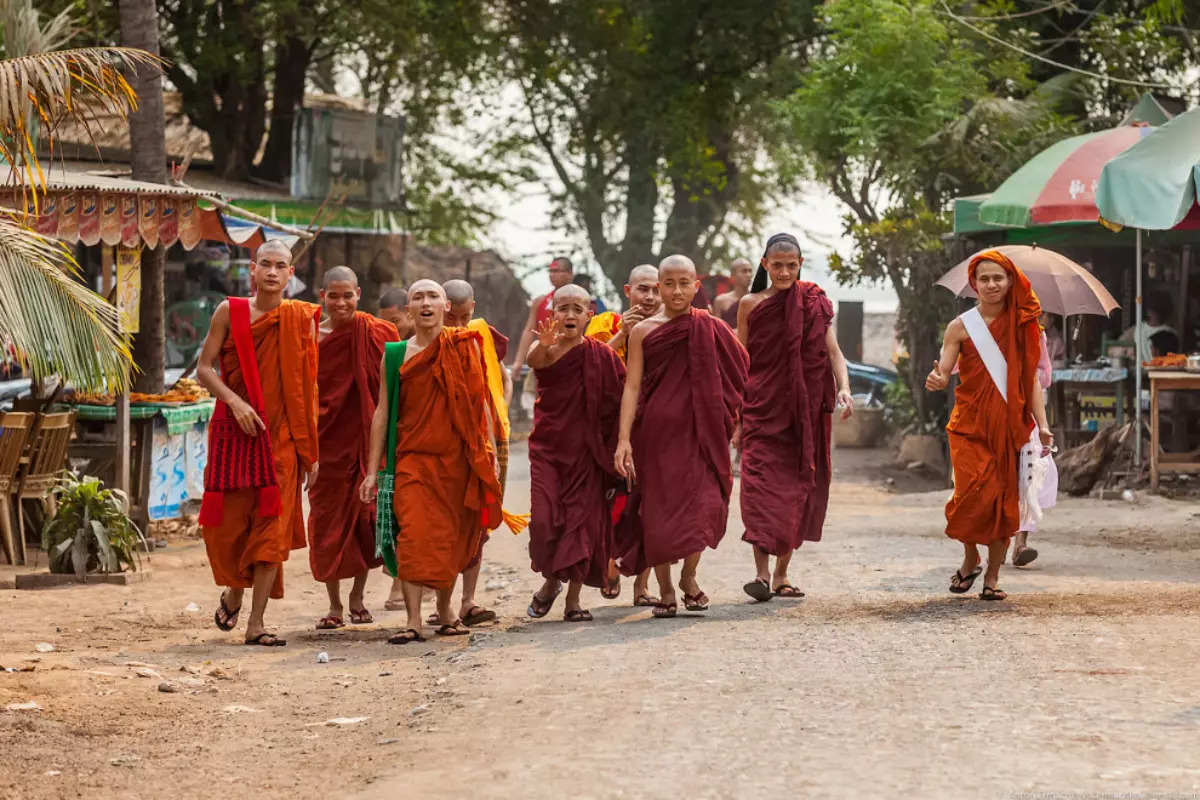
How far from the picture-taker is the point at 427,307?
27.9 ft

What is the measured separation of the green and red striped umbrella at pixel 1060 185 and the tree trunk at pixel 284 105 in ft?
47.5

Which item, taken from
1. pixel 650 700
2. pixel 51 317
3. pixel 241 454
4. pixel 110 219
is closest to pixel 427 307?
pixel 241 454

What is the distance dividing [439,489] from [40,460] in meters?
4.22

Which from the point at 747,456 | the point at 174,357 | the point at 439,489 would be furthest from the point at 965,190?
the point at 439,489

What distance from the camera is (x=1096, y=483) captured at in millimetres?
15523

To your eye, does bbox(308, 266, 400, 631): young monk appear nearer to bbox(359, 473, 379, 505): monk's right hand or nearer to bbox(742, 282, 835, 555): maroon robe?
bbox(359, 473, 379, 505): monk's right hand

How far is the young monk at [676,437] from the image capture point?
8664 millimetres

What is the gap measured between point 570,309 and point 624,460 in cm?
78

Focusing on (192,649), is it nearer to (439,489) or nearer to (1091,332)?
(439,489)

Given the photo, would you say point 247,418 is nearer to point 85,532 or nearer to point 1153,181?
point 85,532

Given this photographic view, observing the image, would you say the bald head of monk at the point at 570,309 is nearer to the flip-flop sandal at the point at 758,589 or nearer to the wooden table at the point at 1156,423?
the flip-flop sandal at the point at 758,589

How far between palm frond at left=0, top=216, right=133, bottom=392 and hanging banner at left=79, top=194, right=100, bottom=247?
3624 millimetres

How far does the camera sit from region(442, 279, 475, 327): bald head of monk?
935 cm

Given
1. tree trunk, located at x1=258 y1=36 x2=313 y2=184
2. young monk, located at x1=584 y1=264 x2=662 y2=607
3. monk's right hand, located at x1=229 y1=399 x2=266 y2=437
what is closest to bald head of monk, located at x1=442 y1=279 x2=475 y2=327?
young monk, located at x1=584 y1=264 x2=662 y2=607
